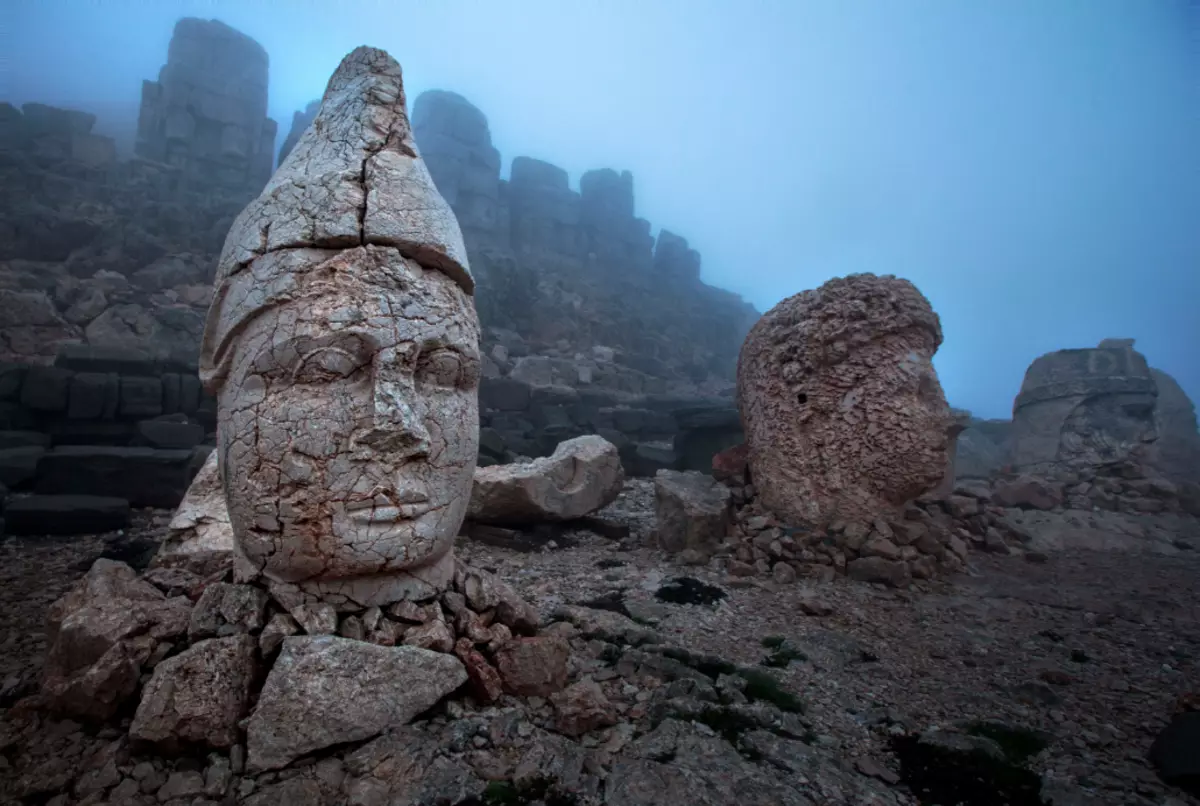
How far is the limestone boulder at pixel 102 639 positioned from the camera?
76.9 inches

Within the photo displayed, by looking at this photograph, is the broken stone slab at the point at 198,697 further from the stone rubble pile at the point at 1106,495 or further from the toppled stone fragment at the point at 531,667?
the stone rubble pile at the point at 1106,495

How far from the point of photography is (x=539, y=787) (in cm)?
182

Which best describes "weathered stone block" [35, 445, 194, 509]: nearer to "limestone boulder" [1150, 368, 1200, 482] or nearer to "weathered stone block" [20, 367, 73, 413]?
"weathered stone block" [20, 367, 73, 413]

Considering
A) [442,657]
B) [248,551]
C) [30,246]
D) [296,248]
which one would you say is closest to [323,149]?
[296,248]

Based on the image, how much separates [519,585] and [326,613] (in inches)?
74.8

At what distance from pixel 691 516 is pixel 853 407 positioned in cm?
166

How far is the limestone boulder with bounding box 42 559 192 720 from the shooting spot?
1952 millimetres

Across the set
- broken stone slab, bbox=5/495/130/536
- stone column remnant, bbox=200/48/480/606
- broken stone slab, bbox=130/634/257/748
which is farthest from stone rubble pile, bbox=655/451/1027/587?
broken stone slab, bbox=5/495/130/536

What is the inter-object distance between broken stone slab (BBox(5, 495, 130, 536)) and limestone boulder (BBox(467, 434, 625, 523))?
3.18 metres

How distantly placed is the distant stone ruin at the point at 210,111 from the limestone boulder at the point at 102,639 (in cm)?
3637

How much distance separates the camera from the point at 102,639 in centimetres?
208

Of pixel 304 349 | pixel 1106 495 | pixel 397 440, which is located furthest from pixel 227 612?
pixel 1106 495

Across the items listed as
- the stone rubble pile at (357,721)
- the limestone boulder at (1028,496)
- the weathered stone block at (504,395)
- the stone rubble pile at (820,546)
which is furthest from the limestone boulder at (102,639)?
the weathered stone block at (504,395)

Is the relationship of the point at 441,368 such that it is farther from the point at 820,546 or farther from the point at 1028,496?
the point at 1028,496
